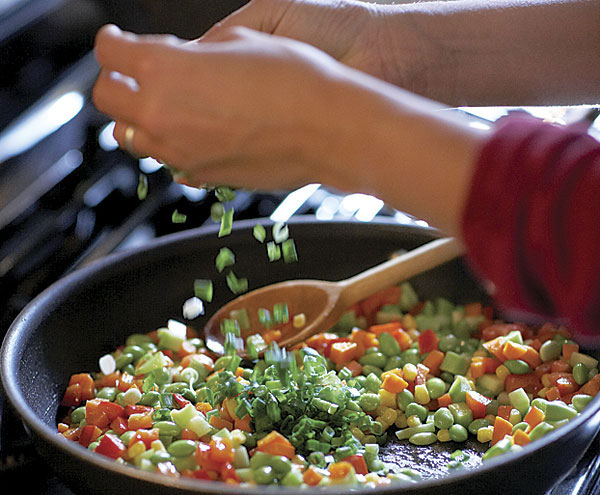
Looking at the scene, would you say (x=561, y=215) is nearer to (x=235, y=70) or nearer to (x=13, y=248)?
(x=235, y=70)

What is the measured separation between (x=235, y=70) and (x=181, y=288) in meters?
0.73

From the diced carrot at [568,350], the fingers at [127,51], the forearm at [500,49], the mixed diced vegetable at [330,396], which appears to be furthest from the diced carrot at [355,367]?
the fingers at [127,51]

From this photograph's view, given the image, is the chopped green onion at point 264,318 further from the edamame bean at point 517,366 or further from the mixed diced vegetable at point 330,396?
the edamame bean at point 517,366

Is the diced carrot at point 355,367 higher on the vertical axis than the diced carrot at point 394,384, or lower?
lower

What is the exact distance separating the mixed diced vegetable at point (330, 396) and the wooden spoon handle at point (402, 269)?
3.0 inches

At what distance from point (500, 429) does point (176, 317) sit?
613 mm

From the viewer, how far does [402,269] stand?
126 cm

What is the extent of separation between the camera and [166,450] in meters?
0.99

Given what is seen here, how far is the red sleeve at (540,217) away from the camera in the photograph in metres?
0.64

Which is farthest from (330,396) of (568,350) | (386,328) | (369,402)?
(568,350)

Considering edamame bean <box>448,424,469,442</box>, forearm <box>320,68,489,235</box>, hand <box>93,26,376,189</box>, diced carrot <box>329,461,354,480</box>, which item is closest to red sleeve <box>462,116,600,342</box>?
forearm <box>320,68,489,235</box>

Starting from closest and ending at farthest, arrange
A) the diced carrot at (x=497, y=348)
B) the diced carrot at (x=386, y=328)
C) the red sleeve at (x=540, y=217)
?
the red sleeve at (x=540, y=217) → the diced carrot at (x=497, y=348) → the diced carrot at (x=386, y=328)

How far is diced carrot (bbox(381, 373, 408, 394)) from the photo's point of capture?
3.72 feet

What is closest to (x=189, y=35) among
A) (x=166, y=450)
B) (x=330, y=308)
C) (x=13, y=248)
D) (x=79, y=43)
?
(x=79, y=43)
